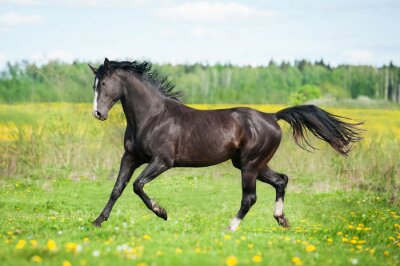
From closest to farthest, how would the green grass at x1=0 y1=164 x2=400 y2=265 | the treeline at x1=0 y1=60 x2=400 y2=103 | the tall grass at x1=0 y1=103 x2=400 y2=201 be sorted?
the green grass at x1=0 y1=164 x2=400 y2=265 < the tall grass at x1=0 y1=103 x2=400 y2=201 < the treeline at x1=0 y1=60 x2=400 y2=103

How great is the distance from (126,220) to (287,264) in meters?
3.74

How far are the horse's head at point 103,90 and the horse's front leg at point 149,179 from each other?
107cm

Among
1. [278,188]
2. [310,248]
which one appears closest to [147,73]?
[278,188]

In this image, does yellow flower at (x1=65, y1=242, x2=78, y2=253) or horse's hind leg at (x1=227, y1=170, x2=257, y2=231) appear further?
→ horse's hind leg at (x1=227, y1=170, x2=257, y2=231)

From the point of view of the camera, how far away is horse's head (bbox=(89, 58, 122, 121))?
10.4 metres

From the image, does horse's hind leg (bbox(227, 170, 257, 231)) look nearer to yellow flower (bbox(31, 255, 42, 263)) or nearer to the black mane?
the black mane

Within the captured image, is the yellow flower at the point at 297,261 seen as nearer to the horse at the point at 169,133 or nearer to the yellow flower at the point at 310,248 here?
the yellow flower at the point at 310,248

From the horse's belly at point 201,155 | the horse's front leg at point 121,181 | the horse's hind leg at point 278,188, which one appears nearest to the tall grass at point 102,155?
the horse's hind leg at point 278,188

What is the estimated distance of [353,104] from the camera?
46156 mm

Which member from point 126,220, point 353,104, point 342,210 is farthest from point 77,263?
point 353,104

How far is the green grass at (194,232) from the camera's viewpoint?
289 inches

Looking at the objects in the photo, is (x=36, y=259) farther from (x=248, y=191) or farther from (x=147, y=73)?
(x=147, y=73)

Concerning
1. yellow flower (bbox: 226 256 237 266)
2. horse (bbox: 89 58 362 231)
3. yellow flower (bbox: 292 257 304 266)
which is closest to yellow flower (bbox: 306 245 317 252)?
yellow flower (bbox: 292 257 304 266)

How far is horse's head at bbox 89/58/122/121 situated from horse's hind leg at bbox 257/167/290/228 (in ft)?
9.35
